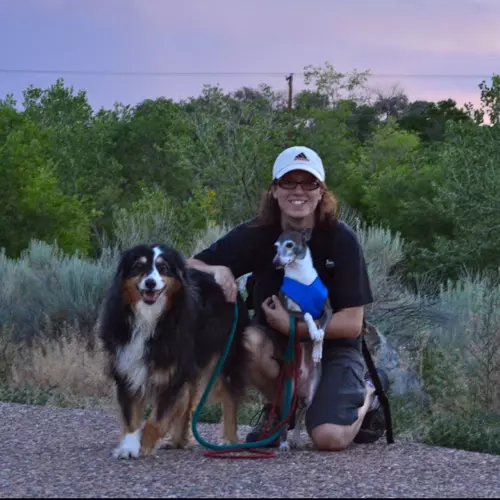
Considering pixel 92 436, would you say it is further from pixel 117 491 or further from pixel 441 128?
pixel 441 128

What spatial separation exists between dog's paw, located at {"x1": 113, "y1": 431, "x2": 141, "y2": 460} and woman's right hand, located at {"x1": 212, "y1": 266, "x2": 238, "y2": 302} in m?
1.21

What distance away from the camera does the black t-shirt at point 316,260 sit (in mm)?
8250

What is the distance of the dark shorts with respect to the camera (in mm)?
8164

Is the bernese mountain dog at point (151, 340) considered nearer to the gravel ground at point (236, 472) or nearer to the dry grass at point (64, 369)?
the gravel ground at point (236, 472)

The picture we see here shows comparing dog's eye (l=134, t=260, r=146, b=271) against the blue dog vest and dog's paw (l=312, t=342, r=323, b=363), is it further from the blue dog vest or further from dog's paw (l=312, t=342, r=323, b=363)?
dog's paw (l=312, t=342, r=323, b=363)

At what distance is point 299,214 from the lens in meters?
8.29

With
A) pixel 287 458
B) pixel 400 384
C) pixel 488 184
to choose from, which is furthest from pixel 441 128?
pixel 287 458

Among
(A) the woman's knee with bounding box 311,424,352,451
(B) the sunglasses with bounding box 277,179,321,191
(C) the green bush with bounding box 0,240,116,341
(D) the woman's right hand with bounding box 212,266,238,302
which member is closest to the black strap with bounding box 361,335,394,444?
(A) the woman's knee with bounding box 311,424,352,451

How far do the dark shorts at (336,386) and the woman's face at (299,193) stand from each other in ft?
2.91

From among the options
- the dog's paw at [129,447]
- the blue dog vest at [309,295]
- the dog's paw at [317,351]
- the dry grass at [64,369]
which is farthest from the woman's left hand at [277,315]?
the dry grass at [64,369]

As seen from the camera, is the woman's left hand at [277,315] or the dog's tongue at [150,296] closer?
the dog's tongue at [150,296]

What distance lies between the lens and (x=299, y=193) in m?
8.30

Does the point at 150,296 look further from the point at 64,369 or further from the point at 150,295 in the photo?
the point at 64,369

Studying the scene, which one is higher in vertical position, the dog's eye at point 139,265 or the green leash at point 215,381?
the dog's eye at point 139,265
